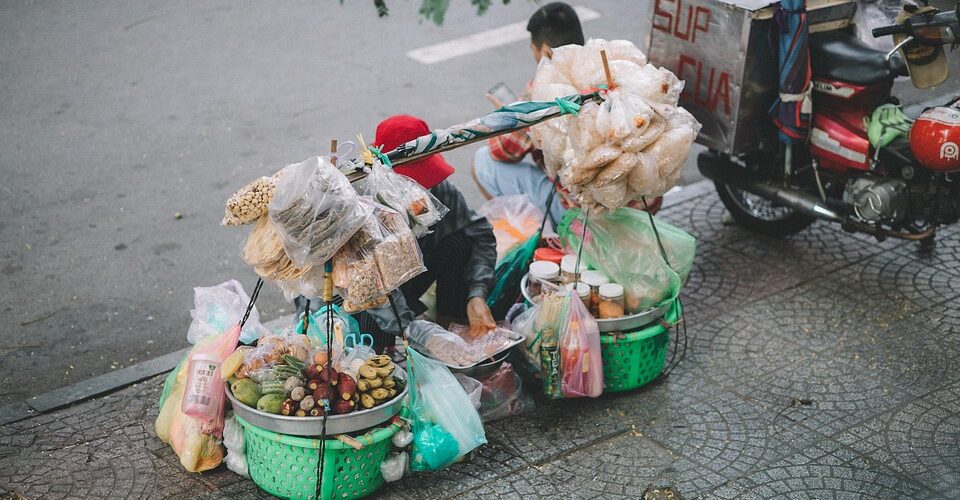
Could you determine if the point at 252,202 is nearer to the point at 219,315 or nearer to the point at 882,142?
the point at 219,315

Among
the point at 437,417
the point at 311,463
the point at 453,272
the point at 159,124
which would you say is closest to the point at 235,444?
the point at 311,463

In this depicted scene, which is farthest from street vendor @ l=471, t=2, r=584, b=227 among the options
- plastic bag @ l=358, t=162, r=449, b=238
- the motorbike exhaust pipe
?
plastic bag @ l=358, t=162, r=449, b=238

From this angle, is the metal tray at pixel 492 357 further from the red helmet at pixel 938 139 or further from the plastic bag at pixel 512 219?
the red helmet at pixel 938 139

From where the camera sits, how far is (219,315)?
4.18m

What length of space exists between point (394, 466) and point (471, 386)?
473 mm

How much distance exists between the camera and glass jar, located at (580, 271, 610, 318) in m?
4.31

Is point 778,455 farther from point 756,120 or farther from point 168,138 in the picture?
point 168,138

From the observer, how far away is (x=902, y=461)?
3.94m

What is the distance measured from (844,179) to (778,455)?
1719mm

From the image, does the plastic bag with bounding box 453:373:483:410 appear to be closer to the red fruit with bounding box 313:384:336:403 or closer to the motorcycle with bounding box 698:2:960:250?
the red fruit with bounding box 313:384:336:403

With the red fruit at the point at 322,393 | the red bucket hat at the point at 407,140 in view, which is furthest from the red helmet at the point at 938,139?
the red fruit at the point at 322,393

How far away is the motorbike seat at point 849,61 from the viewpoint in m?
4.75

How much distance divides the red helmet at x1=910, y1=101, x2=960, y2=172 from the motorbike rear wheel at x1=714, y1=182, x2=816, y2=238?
1.14 meters

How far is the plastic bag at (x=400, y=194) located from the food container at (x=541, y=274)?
90cm
